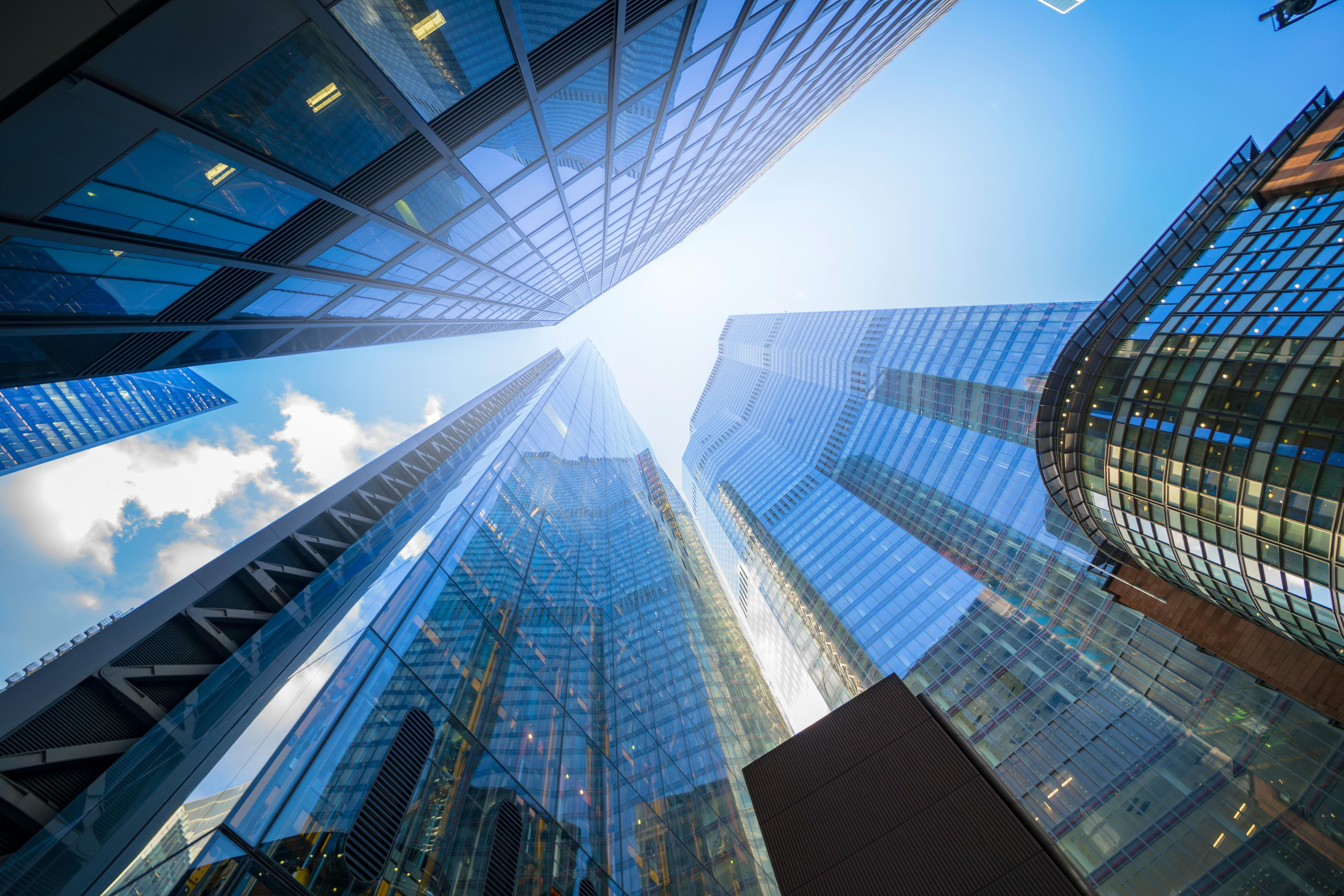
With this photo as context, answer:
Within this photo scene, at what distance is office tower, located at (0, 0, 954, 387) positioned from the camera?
6.22 metres

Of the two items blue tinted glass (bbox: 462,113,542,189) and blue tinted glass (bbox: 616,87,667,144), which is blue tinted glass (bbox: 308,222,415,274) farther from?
blue tinted glass (bbox: 616,87,667,144)

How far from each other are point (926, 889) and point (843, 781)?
3087 mm

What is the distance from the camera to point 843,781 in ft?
43.9

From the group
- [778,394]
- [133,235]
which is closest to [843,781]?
[133,235]

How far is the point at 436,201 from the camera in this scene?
13.1m

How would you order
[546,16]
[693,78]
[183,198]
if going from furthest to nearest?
1. [693,78]
2. [546,16]
3. [183,198]

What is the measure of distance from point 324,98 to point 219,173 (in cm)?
238

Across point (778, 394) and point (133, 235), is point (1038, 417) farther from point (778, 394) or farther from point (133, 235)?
point (778, 394)

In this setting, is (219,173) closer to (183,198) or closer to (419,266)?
(183,198)

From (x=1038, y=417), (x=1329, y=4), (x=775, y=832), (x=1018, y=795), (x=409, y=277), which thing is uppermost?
(x=409, y=277)

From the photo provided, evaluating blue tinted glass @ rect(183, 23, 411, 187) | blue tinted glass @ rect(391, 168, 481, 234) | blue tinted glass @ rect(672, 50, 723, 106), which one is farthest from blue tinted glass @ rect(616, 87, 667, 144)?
blue tinted glass @ rect(183, 23, 411, 187)

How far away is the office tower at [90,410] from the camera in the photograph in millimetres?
52188

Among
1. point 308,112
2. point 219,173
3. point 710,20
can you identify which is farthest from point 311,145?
point 710,20

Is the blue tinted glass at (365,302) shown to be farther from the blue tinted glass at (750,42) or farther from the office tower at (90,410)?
the office tower at (90,410)
